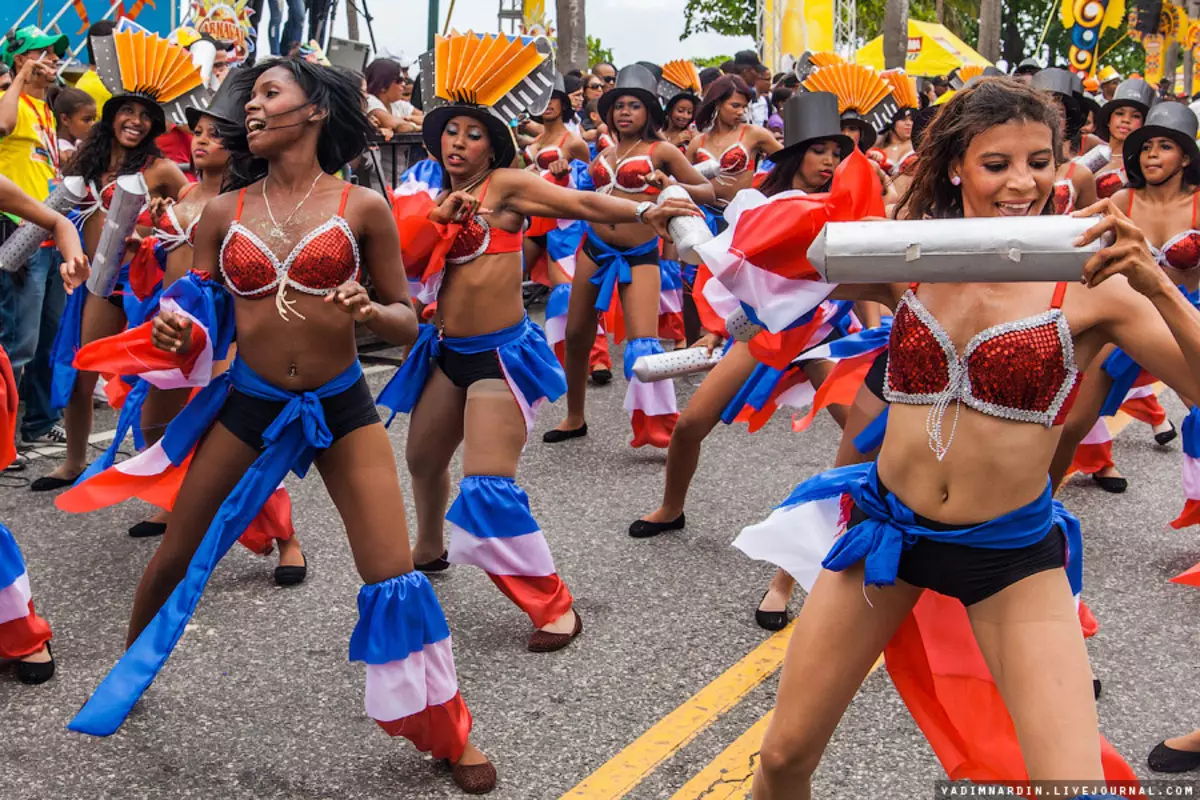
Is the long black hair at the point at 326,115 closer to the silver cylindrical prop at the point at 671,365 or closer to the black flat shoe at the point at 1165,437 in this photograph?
the silver cylindrical prop at the point at 671,365

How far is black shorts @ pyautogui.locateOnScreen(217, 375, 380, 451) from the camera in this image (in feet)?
13.0

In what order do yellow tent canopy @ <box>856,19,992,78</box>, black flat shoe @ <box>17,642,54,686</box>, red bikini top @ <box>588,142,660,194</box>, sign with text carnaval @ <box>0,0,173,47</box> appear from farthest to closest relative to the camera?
yellow tent canopy @ <box>856,19,992,78</box>
sign with text carnaval @ <box>0,0,173,47</box>
red bikini top @ <box>588,142,660,194</box>
black flat shoe @ <box>17,642,54,686</box>

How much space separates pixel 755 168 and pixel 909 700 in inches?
306

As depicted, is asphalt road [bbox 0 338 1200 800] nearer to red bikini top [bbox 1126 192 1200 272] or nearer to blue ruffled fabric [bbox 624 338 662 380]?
Answer: blue ruffled fabric [bbox 624 338 662 380]

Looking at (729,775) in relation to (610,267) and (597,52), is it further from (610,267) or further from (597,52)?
(597,52)

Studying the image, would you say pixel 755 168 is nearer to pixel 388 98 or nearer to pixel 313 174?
pixel 388 98

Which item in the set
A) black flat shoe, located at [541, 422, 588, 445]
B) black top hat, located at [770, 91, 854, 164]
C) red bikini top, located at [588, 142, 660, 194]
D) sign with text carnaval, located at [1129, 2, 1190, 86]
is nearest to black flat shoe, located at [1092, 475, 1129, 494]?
black top hat, located at [770, 91, 854, 164]

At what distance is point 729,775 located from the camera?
3967mm

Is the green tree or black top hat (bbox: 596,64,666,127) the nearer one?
black top hat (bbox: 596,64,666,127)

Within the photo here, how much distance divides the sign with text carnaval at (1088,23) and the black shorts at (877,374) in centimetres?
2024

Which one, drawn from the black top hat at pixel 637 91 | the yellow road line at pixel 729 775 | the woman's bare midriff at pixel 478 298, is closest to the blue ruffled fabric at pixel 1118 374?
the yellow road line at pixel 729 775

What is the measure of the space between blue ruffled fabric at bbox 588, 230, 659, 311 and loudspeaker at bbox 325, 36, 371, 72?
8.36 meters

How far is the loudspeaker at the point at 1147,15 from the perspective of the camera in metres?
26.0

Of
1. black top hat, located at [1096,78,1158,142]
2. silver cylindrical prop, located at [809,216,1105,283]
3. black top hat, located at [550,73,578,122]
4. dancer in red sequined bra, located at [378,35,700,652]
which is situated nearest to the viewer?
silver cylindrical prop, located at [809,216,1105,283]
